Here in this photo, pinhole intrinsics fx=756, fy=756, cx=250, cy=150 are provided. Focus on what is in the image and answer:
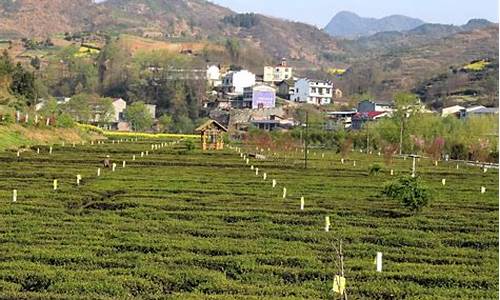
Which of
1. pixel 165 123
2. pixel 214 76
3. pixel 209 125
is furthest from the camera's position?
pixel 214 76

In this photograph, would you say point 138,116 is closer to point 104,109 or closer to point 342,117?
point 104,109

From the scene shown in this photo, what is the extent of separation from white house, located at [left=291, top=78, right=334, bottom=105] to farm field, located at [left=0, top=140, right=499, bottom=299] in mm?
119980

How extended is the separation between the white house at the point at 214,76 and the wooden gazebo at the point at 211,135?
310 feet

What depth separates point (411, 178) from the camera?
24.4 meters

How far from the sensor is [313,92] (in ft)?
500

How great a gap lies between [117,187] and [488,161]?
4430 cm

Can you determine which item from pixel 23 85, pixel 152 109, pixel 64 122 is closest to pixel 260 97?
pixel 152 109

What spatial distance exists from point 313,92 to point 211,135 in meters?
85.7

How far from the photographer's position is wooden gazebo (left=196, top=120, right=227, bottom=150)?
2626 inches

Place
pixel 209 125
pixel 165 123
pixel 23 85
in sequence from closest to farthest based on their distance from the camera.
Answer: pixel 209 125 → pixel 23 85 → pixel 165 123

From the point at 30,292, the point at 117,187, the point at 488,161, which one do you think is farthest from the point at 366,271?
the point at 488,161

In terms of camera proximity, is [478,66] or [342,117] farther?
[478,66]

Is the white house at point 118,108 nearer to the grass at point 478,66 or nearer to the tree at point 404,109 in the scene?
the tree at point 404,109

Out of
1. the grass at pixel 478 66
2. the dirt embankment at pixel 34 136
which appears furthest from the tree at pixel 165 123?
the grass at pixel 478 66
